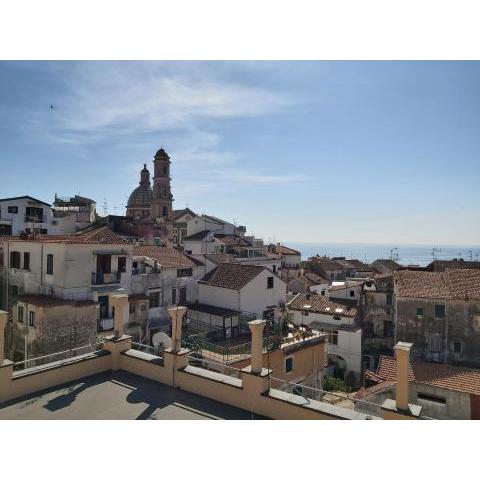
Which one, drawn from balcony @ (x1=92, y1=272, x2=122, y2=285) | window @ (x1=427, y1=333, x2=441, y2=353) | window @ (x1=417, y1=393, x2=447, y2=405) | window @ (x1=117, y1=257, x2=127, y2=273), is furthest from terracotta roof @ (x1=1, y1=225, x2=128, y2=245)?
window @ (x1=427, y1=333, x2=441, y2=353)

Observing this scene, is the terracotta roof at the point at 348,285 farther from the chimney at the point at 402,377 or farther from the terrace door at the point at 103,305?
the chimney at the point at 402,377

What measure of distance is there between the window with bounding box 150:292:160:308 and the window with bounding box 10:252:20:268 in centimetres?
513

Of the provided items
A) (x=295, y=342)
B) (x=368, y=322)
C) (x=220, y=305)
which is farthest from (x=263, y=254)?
(x=295, y=342)

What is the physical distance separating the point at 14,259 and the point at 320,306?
15.4 m

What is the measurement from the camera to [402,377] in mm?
4668

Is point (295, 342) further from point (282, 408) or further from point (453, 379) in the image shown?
point (282, 408)

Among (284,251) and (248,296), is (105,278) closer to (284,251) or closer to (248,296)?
(248,296)

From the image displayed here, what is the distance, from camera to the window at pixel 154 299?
1680 cm

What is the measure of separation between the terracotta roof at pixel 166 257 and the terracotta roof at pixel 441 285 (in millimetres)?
11137

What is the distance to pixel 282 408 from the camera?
5.18m

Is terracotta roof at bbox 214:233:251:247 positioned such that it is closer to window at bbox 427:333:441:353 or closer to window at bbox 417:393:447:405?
window at bbox 427:333:441:353

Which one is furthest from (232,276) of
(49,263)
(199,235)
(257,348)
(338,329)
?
(257,348)

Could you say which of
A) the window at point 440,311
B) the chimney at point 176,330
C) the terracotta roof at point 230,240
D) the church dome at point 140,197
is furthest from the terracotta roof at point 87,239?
the church dome at point 140,197

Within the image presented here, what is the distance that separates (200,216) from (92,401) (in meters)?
27.6
